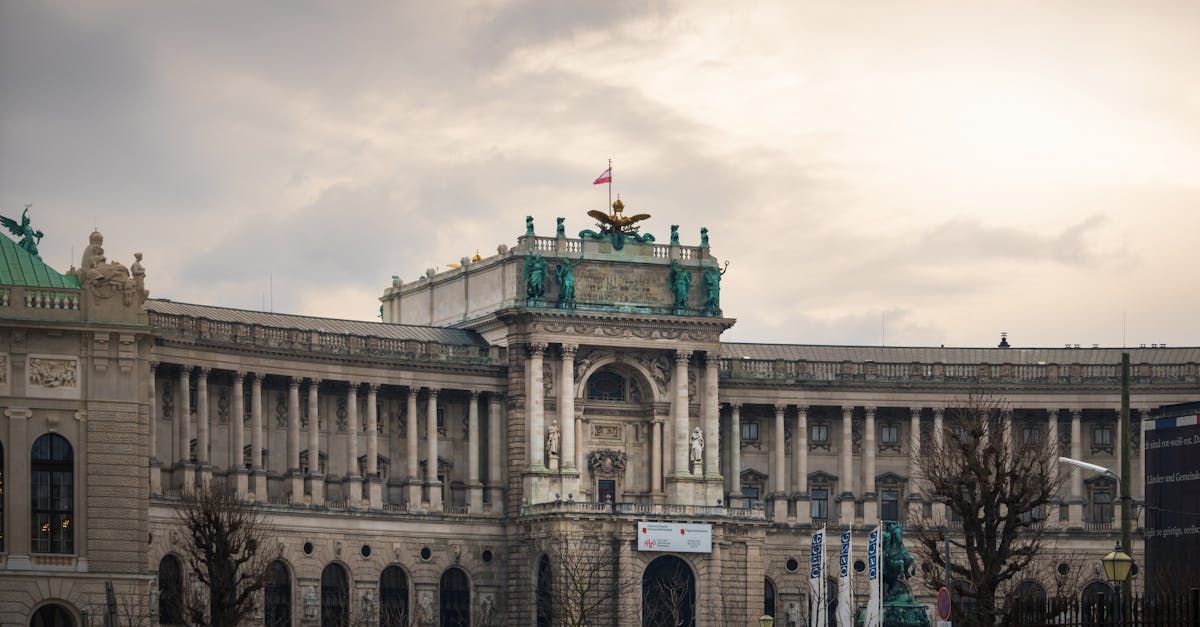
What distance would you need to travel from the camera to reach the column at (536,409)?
16975 cm

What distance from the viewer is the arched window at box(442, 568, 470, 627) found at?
16938 centimetres

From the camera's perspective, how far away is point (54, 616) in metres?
128

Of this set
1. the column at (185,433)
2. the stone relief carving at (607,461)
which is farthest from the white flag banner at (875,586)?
the stone relief carving at (607,461)

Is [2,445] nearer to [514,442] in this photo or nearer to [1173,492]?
[514,442]

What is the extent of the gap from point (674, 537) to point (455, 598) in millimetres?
15386

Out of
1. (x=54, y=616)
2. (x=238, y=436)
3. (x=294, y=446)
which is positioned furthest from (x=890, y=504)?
(x=54, y=616)

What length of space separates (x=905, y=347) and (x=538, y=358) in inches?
1301

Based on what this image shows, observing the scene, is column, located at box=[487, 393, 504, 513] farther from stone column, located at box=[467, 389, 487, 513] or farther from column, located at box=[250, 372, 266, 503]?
column, located at box=[250, 372, 266, 503]

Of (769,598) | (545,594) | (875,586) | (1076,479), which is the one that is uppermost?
(1076,479)

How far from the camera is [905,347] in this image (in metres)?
189

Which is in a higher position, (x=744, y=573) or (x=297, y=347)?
(x=297, y=347)

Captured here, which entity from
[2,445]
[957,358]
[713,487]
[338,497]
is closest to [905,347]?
[957,358]

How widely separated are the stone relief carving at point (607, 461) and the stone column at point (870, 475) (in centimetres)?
Answer: 1856

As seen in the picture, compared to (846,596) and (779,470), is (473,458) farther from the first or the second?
(846,596)
